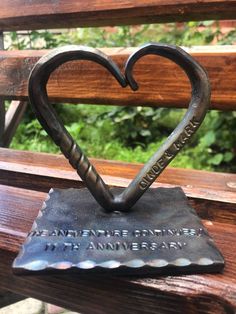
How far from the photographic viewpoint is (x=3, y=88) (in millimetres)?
1537

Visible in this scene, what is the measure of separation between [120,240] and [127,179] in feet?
1.33

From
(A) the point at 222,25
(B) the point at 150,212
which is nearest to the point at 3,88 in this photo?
(B) the point at 150,212

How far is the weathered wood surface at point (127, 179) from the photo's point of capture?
35.9 inches

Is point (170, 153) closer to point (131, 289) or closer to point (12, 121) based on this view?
point (131, 289)

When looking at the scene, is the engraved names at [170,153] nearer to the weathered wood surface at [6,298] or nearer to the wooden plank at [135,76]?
the wooden plank at [135,76]

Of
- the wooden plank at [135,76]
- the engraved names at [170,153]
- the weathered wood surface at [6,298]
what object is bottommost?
the weathered wood surface at [6,298]

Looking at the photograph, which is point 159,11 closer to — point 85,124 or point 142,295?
point 142,295

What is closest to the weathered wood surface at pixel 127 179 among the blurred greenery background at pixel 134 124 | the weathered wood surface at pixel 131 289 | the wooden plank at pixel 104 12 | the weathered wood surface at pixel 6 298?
the weathered wood surface at pixel 131 289

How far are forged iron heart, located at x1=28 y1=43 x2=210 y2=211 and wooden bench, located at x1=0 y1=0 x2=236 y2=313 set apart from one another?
15 centimetres

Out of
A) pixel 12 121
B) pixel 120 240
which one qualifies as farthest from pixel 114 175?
pixel 12 121

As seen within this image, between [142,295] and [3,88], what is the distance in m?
1.12

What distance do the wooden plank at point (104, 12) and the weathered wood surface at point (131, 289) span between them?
823 mm

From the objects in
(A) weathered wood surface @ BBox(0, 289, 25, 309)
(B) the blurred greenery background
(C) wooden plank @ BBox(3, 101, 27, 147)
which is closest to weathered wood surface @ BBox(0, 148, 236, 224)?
(A) weathered wood surface @ BBox(0, 289, 25, 309)

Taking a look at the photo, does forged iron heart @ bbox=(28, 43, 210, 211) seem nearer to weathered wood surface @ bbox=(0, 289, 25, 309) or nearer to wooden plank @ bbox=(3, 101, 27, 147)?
weathered wood surface @ bbox=(0, 289, 25, 309)
